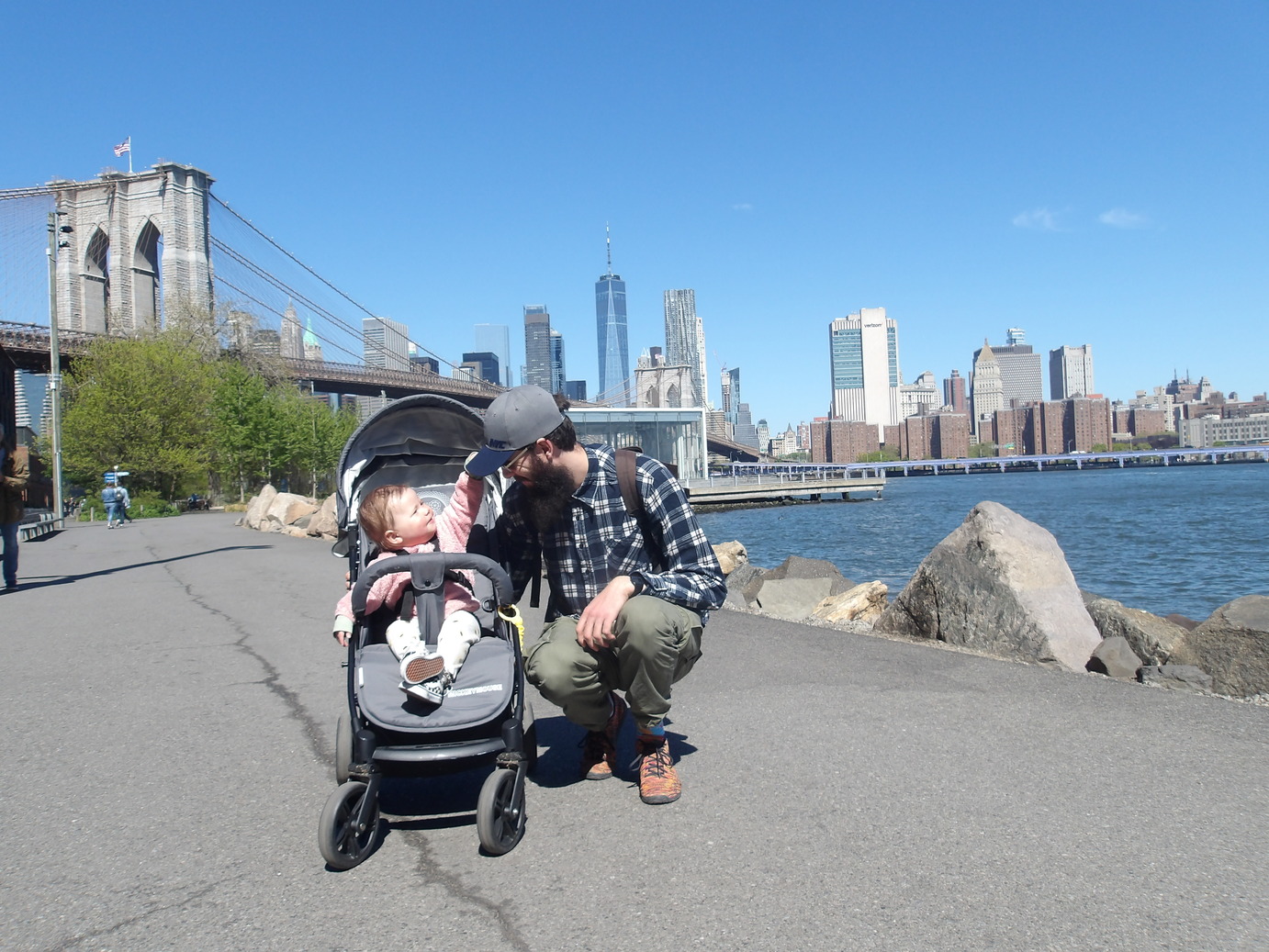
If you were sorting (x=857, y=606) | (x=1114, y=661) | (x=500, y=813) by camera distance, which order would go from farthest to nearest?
1. (x=857, y=606)
2. (x=1114, y=661)
3. (x=500, y=813)

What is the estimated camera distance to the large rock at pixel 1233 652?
609cm

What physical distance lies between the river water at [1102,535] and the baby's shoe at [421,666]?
56.7ft

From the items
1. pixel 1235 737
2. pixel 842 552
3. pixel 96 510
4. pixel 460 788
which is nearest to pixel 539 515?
pixel 460 788

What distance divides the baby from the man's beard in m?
0.24

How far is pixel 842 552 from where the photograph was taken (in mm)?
31922

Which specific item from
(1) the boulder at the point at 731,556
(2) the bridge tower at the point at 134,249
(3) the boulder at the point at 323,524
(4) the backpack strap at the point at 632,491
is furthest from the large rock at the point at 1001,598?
(2) the bridge tower at the point at 134,249

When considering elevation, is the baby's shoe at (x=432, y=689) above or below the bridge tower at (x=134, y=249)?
below

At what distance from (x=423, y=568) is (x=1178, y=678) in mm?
5345

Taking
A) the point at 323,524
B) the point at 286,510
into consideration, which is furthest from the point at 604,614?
the point at 286,510

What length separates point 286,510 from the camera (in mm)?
23609

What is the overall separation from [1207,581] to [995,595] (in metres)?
18.3

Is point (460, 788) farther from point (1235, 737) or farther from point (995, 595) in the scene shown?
point (995, 595)

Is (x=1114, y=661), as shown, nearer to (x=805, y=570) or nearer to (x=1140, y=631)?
(x=1140, y=631)

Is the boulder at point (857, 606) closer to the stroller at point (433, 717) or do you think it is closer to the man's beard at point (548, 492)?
the man's beard at point (548, 492)
